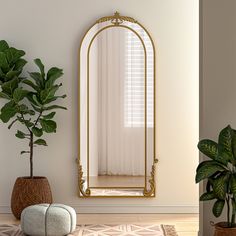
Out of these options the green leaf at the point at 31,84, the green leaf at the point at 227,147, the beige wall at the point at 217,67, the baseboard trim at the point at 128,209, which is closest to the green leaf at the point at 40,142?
the green leaf at the point at 31,84

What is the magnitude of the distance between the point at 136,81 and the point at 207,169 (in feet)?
7.08

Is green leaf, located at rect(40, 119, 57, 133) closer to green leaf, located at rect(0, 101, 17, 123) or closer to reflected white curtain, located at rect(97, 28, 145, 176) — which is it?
green leaf, located at rect(0, 101, 17, 123)

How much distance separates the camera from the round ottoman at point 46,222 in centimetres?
496

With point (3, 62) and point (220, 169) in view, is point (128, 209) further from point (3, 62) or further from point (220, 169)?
point (220, 169)

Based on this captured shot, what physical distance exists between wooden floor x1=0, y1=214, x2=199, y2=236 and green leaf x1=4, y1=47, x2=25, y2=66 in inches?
60.1

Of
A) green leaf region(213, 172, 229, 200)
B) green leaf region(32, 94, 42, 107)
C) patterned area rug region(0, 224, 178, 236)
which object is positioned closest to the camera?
green leaf region(213, 172, 229, 200)

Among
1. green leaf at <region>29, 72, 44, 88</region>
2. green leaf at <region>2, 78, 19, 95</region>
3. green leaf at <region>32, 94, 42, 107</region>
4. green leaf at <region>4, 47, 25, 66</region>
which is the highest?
green leaf at <region>4, 47, 25, 66</region>

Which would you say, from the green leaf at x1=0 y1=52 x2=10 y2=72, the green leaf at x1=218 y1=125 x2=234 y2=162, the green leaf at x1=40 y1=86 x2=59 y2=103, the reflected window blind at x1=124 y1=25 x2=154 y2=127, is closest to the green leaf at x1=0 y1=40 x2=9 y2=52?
the green leaf at x1=0 y1=52 x2=10 y2=72

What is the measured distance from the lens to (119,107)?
618cm

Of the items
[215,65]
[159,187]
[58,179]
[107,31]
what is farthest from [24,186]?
[215,65]

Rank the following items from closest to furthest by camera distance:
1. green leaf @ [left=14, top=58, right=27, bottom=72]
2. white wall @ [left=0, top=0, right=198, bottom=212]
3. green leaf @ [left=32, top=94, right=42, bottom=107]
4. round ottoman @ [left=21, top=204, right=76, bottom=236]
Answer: round ottoman @ [left=21, top=204, right=76, bottom=236]
green leaf @ [left=32, top=94, right=42, bottom=107]
green leaf @ [left=14, top=58, right=27, bottom=72]
white wall @ [left=0, top=0, right=198, bottom=212]

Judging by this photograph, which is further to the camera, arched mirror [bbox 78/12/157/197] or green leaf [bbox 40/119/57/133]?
arched mirror [bbox 78/12/157/197]

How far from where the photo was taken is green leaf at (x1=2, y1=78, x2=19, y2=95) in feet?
18.6

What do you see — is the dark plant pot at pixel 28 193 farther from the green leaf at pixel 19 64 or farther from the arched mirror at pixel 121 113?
the green leaf at pixel 19 64
